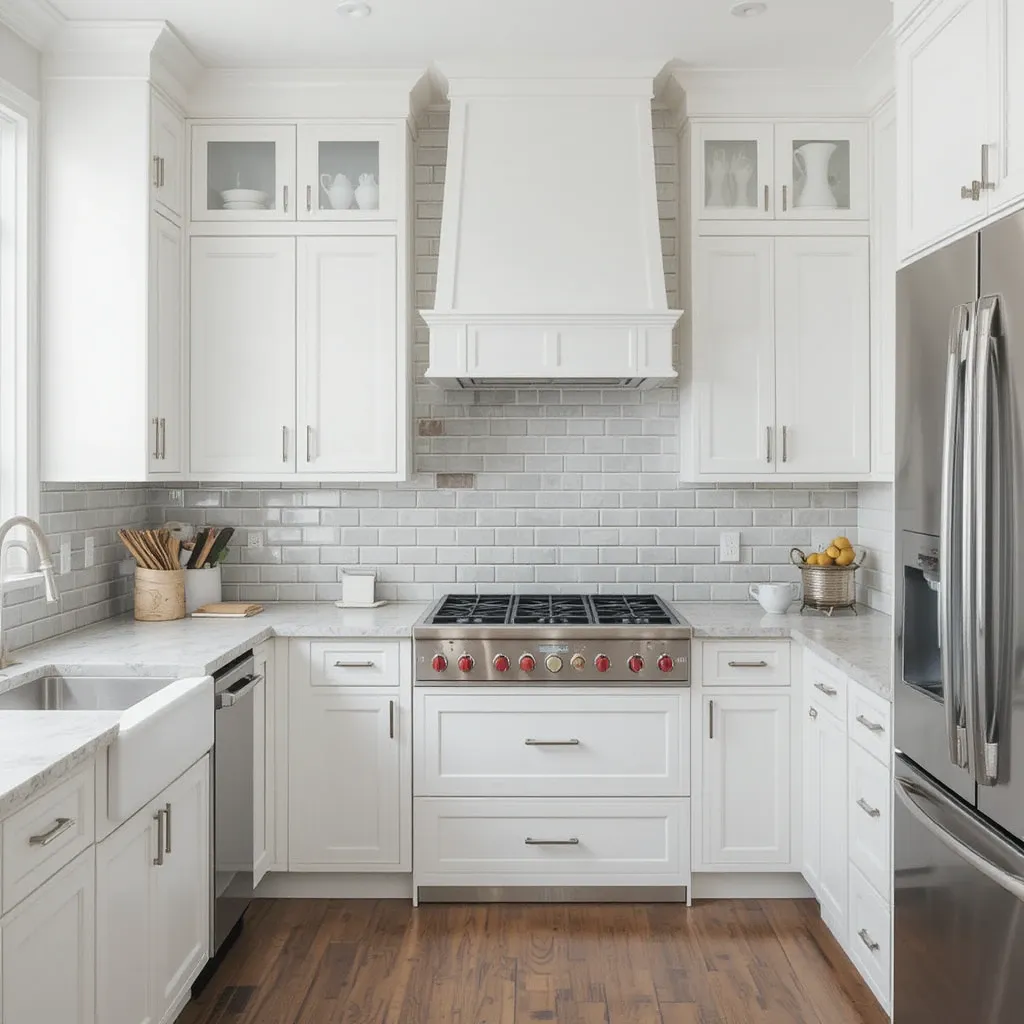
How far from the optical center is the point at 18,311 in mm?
3125

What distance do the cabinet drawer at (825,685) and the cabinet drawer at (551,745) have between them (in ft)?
1.35

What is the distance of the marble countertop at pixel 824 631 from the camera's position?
2.76 metres

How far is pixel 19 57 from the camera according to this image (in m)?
3.07

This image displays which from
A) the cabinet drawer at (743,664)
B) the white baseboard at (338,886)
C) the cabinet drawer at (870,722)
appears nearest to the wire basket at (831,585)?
the cabinet drawer at (743,664)

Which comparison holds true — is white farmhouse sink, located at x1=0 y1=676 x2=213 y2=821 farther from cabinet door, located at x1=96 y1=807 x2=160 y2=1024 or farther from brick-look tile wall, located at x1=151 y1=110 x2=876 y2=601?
brick-look tile wall, located at x1=151 y1=110 x2=876 y2=601

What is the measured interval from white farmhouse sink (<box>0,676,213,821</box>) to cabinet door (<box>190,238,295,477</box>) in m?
1.05

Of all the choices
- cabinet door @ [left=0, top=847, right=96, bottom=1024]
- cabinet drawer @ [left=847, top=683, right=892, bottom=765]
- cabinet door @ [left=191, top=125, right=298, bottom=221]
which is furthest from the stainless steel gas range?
cabinet door @ [left=191, top=125, right=298, bottom=221]

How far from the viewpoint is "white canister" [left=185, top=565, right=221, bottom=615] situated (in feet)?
12.1

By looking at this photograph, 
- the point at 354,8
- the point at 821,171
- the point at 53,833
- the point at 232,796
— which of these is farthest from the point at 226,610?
the point at 821,171

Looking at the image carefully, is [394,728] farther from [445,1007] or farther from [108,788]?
[108,788]

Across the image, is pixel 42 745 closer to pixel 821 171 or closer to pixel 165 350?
pixel 165 350

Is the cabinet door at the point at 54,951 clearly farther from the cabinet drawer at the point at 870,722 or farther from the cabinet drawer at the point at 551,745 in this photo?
the cabinet drawer at the point at 870,722

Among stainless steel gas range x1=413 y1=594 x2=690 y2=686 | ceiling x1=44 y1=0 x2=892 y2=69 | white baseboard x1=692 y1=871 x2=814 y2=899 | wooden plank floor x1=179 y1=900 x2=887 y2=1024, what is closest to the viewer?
wooden plank floor x1=179 y1=900 x2=887 y2=1024

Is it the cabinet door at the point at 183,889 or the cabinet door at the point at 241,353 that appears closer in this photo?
the cabinet door at the point at 183,889
